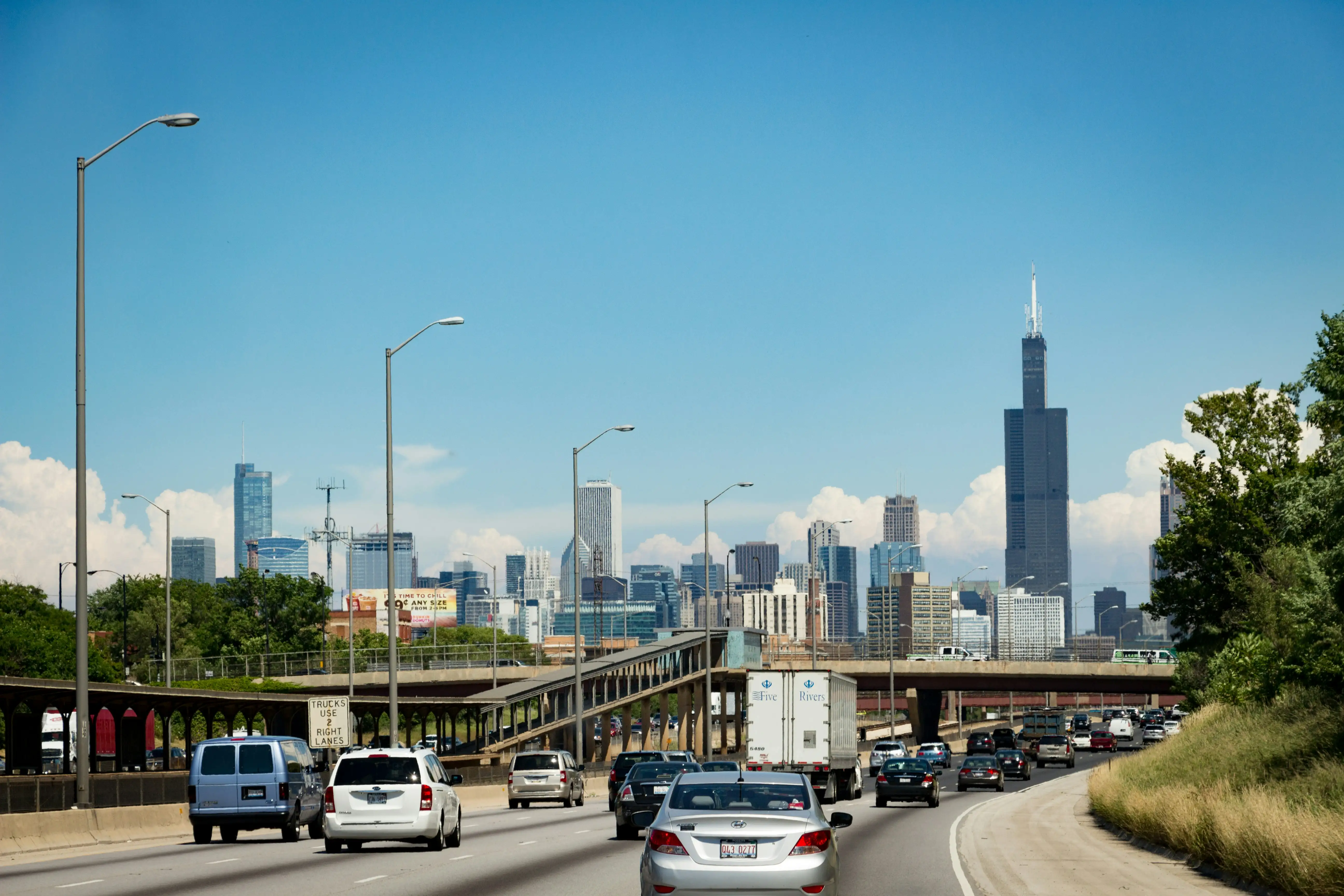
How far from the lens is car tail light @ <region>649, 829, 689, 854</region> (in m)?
14.4

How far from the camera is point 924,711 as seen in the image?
14200 centimetres

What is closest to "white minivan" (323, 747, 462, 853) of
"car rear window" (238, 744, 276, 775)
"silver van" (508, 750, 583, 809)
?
"car rear window" (238, 744, 276, 775)

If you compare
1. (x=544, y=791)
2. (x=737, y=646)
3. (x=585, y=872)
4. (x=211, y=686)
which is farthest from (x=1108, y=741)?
(x=585, y=872)

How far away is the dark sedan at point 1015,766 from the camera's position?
236 ft

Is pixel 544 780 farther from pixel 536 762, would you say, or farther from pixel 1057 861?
pixel 1057 861

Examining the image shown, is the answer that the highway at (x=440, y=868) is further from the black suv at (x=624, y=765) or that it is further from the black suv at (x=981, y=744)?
the black suv at (x=981, y=744)

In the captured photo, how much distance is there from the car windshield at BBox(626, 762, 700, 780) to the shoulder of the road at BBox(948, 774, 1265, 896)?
5.92 meters

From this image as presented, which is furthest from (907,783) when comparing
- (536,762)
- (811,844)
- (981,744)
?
(981,744)

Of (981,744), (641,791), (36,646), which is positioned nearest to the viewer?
(641,791)

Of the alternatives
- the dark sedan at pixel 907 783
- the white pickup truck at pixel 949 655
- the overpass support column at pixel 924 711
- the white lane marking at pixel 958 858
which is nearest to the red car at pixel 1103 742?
the white pickup truck at pixel 949 655

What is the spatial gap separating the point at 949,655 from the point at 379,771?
358 ft

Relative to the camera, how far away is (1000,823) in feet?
122

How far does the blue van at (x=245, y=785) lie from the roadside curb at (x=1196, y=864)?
1536cm

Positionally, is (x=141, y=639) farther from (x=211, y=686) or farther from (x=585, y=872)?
(x=585, y=872)
